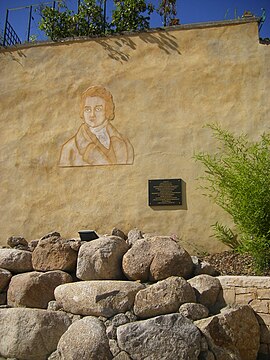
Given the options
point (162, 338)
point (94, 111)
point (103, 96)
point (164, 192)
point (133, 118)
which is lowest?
point (162, 338)

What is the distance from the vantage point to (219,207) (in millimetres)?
6066

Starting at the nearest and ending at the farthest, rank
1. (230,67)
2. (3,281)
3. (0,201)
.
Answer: (3,281)
(230,67)
(0,201)

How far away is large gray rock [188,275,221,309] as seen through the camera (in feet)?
13.9

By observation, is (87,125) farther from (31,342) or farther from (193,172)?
(31,342)

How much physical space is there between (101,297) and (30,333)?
82cm

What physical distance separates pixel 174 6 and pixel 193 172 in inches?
174

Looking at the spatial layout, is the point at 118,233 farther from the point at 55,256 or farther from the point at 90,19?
the point at 90,19

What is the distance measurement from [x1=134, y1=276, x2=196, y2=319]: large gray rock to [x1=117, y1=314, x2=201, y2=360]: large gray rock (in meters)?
0.17

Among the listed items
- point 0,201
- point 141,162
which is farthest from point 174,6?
point 0,201

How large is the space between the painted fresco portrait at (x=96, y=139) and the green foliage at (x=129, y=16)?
1.86 meters

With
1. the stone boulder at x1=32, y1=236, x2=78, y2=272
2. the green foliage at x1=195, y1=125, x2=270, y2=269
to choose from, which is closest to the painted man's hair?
the green foliage at x1=195, y1=125, x2=270, y2=269

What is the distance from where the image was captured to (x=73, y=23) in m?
8.01

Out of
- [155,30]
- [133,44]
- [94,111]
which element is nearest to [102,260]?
[94,111]

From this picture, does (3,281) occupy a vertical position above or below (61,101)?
below
